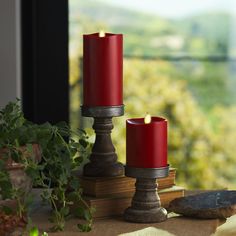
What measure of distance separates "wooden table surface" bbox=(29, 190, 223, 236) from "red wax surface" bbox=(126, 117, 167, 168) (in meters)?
0.10

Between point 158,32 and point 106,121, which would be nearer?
point 106,121

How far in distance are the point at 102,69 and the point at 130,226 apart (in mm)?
300

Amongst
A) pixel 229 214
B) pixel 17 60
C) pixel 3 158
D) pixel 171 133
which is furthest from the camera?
pixel 171 133

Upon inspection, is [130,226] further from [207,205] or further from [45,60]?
[45,60]

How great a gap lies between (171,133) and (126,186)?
207 cm

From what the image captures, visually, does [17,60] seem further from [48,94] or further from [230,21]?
[230,21]

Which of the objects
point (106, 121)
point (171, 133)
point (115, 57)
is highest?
point (115, 57)

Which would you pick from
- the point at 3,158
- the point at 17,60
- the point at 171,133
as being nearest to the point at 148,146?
the point at 3,158

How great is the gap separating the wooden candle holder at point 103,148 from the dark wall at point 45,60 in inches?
18.3

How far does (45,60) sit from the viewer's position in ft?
6.35

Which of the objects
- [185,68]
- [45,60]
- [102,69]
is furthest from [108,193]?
[185,68]

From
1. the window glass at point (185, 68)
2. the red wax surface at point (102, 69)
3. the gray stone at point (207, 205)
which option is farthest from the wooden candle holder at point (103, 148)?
the window glass at point (185, 68)

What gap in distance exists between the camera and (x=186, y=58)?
11.7 ft

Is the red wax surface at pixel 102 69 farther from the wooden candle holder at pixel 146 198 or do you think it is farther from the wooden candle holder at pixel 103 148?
→ the wooden candle holder at pixel 146 198
